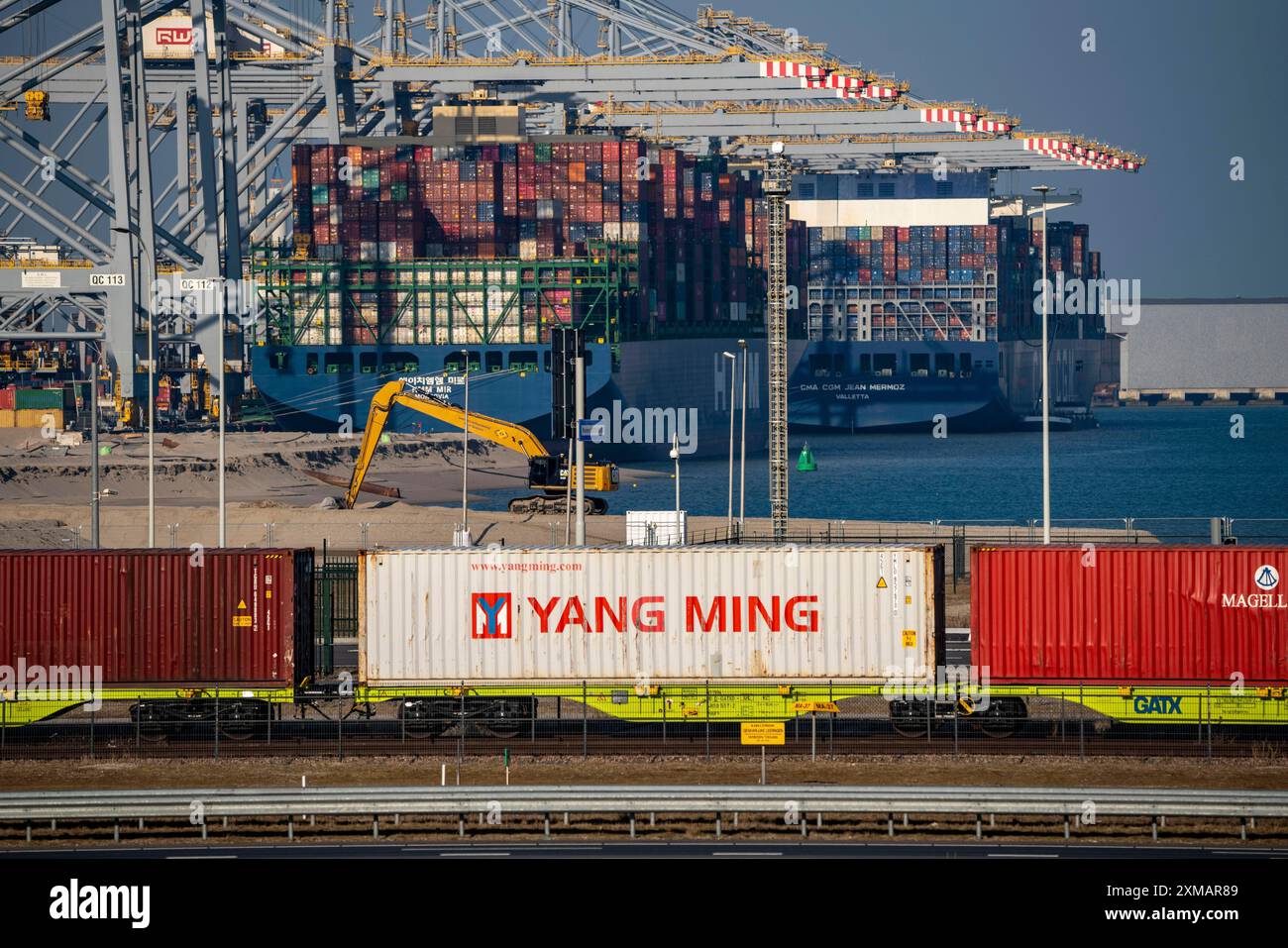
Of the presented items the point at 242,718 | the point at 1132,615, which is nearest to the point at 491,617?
the point at 242,718

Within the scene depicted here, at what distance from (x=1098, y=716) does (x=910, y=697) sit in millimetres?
4889

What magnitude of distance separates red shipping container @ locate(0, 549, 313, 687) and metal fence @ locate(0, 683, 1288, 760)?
2.24 feet

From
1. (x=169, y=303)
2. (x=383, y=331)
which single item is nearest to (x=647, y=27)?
(x=383, y=331)

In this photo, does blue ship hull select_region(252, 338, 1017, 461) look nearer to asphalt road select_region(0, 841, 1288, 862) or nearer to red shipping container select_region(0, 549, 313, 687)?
red shipping container select_region(0, 549, 313, 687)

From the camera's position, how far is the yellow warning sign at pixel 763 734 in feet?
93.7

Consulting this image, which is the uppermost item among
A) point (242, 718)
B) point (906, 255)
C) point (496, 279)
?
point (906, 255)

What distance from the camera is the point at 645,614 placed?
31.7 meters

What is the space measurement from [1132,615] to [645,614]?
29.2 ft

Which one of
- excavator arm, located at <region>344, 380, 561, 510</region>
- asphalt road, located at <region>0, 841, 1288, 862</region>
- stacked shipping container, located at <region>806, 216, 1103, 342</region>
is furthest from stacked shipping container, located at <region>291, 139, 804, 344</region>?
asphalt road, located at <region>0, 841, 1288, 862</region>

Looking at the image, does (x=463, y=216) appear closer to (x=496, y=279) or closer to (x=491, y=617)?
(x=496, y=279)
